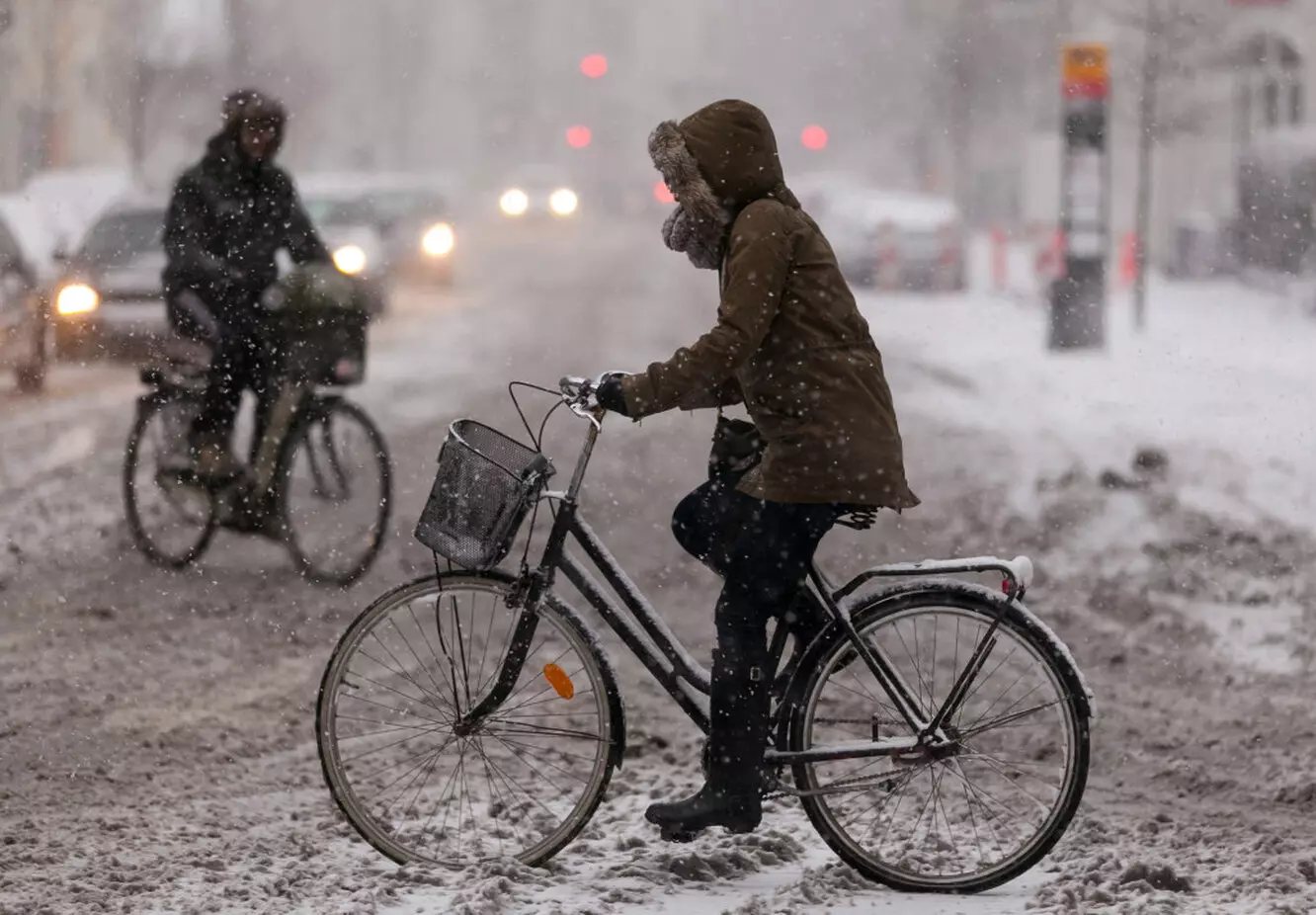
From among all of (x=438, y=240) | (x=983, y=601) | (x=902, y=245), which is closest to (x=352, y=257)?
(x=438, y=240)

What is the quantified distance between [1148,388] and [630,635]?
36.2 feet

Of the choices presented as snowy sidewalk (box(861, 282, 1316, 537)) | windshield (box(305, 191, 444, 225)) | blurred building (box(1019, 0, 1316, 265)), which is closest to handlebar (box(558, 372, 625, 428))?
snowy sidewalk (box(861, 282, 1316, 537))

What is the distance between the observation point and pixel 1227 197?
29.9 metres

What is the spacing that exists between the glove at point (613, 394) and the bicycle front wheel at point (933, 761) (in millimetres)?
736

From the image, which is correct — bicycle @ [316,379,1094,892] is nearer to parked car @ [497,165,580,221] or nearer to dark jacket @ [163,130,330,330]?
dark jacket @ [163,130,330,330]

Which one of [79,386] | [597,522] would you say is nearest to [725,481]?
[597,522]

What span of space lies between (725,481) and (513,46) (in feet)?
343

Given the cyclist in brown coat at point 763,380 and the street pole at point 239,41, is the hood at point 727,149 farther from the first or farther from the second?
the street pole at point 239,41

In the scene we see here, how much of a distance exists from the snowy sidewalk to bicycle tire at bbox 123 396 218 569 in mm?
4441

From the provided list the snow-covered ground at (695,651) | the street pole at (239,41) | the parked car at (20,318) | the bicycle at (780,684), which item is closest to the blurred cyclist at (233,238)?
the snow-covered ground at (695,651)

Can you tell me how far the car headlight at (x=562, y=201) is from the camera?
165 ft

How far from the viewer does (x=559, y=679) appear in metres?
4.48

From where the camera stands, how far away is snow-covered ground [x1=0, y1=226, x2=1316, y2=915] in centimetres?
451

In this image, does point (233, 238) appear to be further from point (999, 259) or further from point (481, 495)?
point (999, 259)
